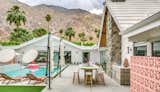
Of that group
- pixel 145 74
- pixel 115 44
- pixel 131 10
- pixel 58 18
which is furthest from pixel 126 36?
pixel 58 18

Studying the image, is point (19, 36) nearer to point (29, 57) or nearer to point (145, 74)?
point (29, 57)

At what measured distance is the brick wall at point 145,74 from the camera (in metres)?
6.05

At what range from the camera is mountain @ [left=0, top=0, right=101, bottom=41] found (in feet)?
451

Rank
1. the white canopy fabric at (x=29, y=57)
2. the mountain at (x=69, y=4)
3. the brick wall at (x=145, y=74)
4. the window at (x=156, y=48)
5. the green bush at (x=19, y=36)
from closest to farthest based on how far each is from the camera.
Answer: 1. the brick wall at (x=145, y=74)
2. the window at (x=156, y=48)
3. the white canopy fabric at (x=29, y=57)
4. the green bush at (x=19, y=36)
5. the mountain at (x=69, y=4)

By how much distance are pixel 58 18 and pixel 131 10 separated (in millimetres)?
133382

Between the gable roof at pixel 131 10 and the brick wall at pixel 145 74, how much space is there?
7.29m

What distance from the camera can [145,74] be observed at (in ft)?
22.6

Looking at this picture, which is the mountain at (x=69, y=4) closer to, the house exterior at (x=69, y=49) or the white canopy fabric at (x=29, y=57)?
the house exterior at (x=69, y=49)

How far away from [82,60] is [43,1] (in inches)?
5368

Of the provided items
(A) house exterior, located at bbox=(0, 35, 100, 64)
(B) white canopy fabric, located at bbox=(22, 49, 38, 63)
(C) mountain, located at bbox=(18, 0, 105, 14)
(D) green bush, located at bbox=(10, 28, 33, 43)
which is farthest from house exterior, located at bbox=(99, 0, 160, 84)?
(C) mountain, located at bbox=(18, 0, 105, 14)

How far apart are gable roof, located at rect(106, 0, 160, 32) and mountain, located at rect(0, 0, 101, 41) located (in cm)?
10940

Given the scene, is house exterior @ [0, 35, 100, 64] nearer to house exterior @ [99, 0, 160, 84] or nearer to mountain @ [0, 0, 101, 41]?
house exterior @ [99, 0, 160, 84]

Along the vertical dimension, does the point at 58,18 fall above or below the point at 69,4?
below

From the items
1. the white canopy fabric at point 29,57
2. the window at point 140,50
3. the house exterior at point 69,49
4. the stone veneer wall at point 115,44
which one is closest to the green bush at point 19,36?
the house exterior at point 69,49
